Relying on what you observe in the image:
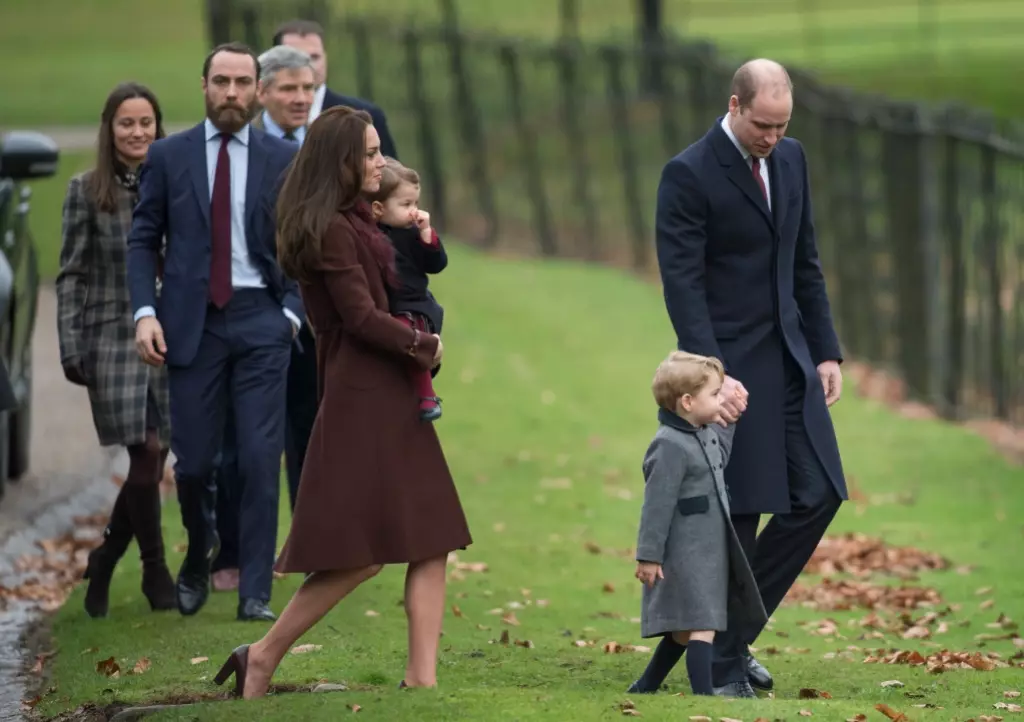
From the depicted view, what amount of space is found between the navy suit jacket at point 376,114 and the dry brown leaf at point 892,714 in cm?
351

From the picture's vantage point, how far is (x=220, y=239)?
29.5 ft

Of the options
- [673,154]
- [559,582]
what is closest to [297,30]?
[559,582]

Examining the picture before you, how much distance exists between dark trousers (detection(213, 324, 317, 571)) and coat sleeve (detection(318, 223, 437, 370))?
2778 mm

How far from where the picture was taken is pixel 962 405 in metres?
18.2

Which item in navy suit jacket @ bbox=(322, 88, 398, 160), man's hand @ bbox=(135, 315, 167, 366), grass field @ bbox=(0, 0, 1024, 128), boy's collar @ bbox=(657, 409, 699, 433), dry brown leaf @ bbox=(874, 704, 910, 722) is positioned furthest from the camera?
grass field @ bbox=(0, 0, 1024, 128)

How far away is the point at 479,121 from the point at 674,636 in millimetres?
23910

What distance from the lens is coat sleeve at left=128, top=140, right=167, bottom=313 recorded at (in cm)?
888

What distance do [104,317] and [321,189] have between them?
102 inches

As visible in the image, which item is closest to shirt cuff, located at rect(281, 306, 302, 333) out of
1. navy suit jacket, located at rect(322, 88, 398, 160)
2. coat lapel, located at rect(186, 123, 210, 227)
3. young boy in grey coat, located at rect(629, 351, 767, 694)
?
coat lapel, located at rect(186, 123, 210, 227)

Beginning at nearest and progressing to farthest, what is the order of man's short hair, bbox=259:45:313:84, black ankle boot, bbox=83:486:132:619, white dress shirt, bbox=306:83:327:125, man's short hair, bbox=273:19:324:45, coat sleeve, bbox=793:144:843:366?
coat sleeve, bbox=793:144:843:366, black ankle boot, bbox=83:486:132:619, man's short hair, bbox=259:45:313:84, white dress shirt, bbox=306:83:327:125, man's short hair, bbox=273:19:324:45

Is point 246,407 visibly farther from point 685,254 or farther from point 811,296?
point 811,296

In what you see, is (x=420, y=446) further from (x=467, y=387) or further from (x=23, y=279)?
(x=467, y=387)

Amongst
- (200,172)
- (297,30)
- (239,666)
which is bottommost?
(239,666)

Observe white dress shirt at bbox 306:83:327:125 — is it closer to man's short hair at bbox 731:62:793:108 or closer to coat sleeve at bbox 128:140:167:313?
coat sleeve at bbox 128:140:167:313
